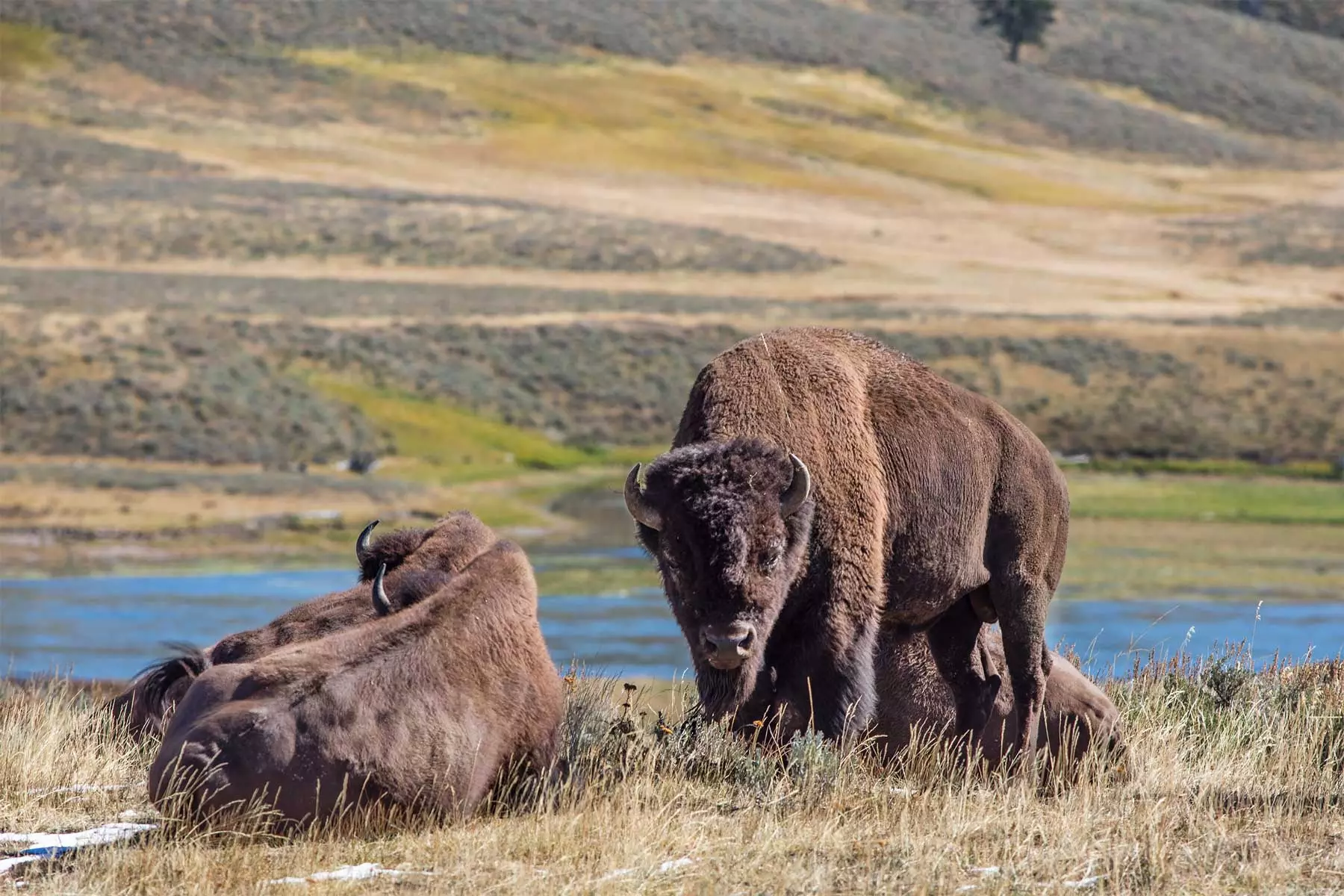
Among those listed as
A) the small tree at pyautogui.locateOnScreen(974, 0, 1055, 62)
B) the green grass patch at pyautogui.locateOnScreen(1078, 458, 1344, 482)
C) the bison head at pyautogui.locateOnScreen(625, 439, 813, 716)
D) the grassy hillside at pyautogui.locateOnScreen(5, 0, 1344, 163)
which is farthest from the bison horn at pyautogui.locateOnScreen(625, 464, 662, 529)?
the small tree at pyautogui.locateOnScreen(974, 0, 1055, 62)

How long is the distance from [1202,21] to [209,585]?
137 meters

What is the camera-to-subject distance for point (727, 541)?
690 cm

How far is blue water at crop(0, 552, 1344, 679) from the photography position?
20.0 m

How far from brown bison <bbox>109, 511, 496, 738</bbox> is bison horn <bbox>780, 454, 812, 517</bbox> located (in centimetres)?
139

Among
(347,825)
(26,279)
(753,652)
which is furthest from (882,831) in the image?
(26,279)

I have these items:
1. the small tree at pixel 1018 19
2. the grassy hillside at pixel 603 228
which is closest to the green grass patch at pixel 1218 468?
the grassy hillside at pixel 603 228

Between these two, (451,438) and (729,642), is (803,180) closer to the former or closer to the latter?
(451,438)

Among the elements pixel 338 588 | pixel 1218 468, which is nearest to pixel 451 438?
pixel 338 588

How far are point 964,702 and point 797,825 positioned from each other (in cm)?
185

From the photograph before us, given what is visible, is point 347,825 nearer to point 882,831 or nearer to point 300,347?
point 882,831

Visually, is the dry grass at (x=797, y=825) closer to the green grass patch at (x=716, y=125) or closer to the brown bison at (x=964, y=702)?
the brown bison at (x=964, y=702)

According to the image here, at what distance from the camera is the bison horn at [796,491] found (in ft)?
23.1

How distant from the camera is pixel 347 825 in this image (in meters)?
6.55

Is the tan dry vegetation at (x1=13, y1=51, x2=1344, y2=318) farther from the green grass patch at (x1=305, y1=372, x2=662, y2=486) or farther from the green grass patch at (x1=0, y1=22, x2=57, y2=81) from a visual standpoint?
the green grass patch at (x1=305, y1=372, x2=662, y2=486)
